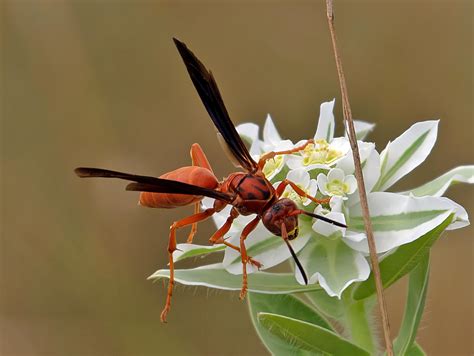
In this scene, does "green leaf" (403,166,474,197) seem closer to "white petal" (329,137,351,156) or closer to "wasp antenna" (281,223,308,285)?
"white petal" (329,137,351,156)

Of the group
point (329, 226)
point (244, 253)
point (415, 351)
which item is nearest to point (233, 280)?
point (244, 253)

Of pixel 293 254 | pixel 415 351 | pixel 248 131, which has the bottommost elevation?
pixel 415 351

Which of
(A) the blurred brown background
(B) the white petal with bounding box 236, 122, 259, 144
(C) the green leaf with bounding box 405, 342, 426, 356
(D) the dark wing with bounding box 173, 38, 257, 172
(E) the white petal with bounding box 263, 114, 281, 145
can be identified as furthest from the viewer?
(A) the blurred brown background

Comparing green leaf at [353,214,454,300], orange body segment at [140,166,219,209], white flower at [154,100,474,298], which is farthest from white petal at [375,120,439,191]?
orange body segment at [140,166,219,209]

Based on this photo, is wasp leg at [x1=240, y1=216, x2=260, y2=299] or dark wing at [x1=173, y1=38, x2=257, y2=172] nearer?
wasp leg at [x1=240, y1=216, x2=260, y2=299]

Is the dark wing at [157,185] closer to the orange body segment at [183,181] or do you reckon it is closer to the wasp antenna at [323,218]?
the orange body segment at [183,181]

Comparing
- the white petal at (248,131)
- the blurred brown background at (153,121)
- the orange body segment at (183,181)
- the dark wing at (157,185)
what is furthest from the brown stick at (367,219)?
the blurred brown background at (153,121)

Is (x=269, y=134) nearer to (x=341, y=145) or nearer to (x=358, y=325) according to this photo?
(x=341, y=145)
